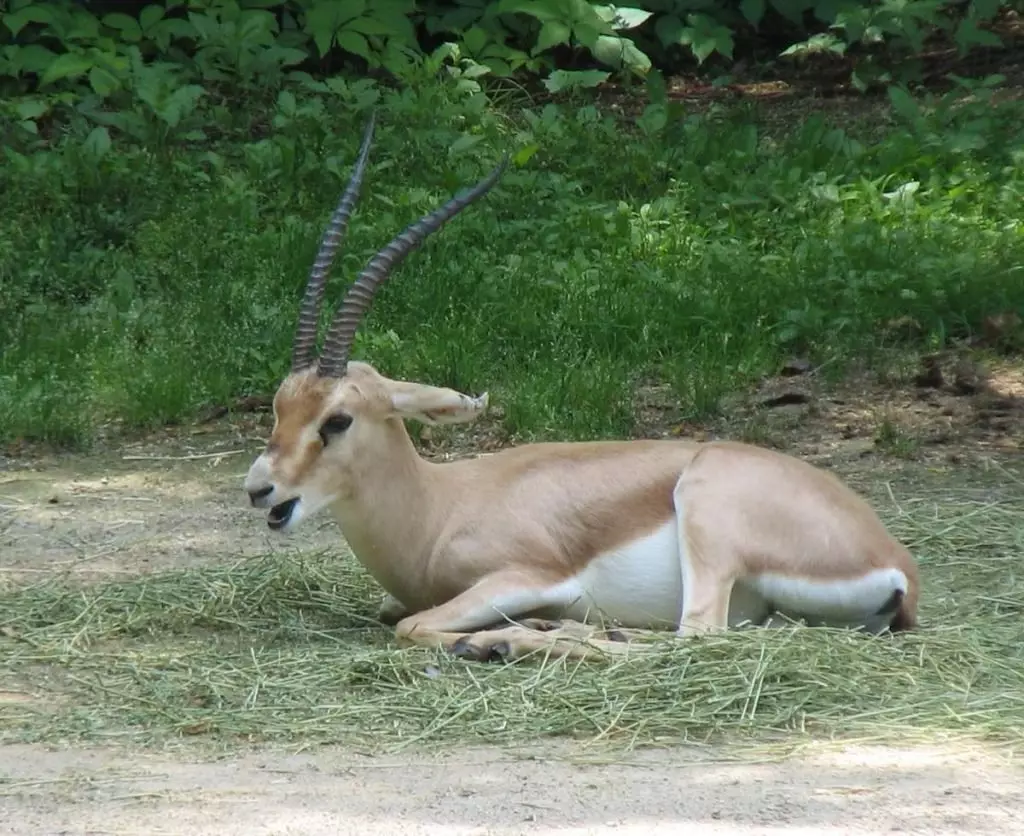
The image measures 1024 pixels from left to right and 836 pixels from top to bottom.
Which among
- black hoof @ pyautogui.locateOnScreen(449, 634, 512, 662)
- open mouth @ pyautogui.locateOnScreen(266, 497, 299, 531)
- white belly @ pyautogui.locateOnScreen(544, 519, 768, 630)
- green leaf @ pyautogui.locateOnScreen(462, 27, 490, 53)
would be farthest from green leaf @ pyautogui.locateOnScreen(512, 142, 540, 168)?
black hoof @ pyautogui.locateOnScreen(449, 634, 512, 662)

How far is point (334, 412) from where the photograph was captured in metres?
6.05

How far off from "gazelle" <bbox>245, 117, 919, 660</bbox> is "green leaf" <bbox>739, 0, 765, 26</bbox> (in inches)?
314

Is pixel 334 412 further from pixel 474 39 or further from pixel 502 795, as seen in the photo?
pixel 474 39

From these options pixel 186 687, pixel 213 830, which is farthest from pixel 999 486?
pixel 213 830

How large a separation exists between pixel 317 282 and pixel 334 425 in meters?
0.53

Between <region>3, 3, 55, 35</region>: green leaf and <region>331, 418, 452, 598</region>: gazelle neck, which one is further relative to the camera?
<region>3, 3, 55, 35</region>: green leaf

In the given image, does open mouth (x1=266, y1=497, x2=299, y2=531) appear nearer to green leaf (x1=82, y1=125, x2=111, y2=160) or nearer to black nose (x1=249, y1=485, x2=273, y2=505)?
black nose (x1=249, y1=485, x2=273, y2=505)

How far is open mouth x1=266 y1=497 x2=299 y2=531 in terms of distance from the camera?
5910 mm

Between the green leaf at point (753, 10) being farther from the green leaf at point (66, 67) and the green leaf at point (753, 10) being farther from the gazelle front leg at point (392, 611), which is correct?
the gazelle front leg at point (392, 611)

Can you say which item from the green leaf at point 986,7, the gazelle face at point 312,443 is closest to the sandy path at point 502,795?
the gazelle face at point 312,443

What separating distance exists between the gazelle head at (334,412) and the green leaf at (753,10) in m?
8.07

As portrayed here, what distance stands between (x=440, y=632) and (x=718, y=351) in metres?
3.97

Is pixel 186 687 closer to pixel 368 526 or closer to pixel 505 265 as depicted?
pixel 368 526

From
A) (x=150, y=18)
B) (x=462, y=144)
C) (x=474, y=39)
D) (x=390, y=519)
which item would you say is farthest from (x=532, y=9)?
(x=390, y=519)
